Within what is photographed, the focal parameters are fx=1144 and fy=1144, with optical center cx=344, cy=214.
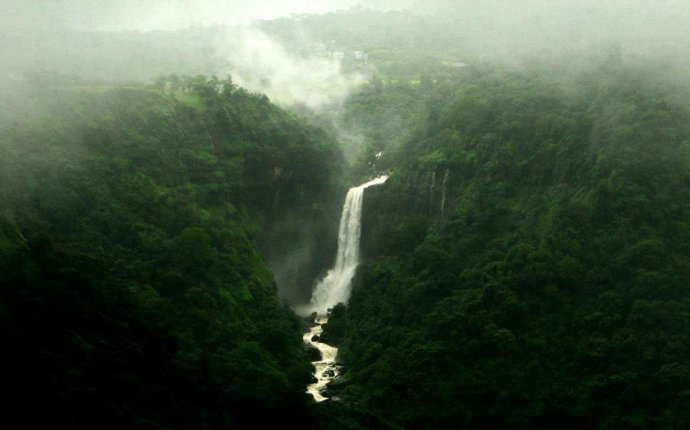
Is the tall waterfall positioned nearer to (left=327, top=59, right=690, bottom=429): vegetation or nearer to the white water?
(left=327, top=59, right=690, bottom=429): vegetation

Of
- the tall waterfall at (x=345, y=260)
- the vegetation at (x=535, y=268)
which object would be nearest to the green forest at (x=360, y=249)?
the vegetation at (x=535, y=268)

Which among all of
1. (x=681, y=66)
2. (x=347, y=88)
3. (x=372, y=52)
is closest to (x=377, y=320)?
(x=681, y=66)

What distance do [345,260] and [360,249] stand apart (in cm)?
167

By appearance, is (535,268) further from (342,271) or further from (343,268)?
(343,268)

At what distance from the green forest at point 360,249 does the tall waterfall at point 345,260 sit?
37.2 inches

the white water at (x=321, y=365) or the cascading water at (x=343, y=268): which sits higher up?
the cascading water at (x=343, y=268)

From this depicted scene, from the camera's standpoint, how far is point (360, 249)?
102625mm

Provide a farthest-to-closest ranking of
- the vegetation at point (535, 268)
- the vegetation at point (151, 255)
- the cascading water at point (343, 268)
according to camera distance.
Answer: the cascading water at point (343, 268), the vegetation at point (535, 268), the vegetation at point (151, 255)

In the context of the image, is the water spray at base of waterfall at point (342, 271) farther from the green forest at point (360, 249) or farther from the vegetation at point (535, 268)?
the vegetation at point (535, 268)

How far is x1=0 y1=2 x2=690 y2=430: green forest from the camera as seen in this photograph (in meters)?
63.6

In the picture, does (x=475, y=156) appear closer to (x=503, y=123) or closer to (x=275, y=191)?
(x=503, y=123)

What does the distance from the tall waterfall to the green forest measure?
94 centimetres

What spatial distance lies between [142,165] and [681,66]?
48.4 metres

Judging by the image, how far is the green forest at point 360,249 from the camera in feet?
209
